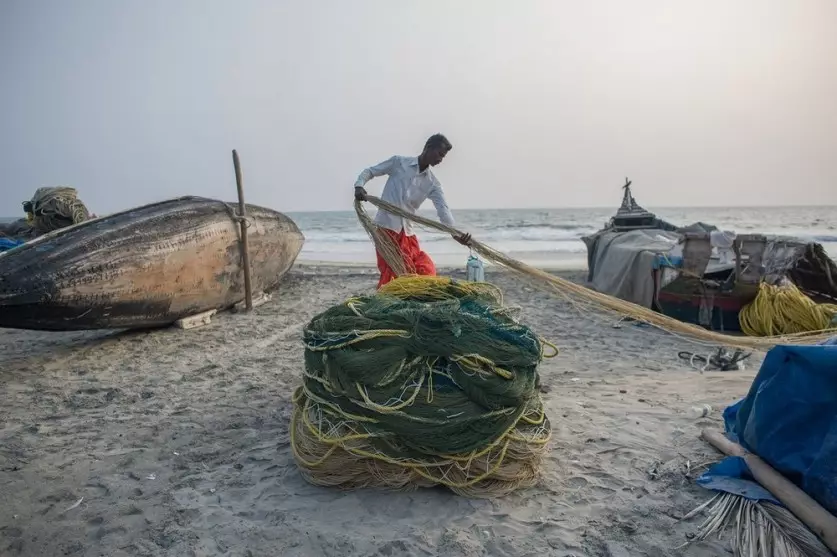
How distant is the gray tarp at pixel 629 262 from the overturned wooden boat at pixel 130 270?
5439mm

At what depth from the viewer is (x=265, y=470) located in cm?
289

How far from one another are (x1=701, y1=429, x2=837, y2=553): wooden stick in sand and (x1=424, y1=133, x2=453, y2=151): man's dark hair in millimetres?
3171

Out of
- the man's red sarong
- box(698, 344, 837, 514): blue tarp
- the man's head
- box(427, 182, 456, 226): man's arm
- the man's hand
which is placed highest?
the man's head

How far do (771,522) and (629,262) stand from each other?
Result: 6.00 meters

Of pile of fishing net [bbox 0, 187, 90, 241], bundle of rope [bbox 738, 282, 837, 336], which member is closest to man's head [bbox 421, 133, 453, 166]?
bundle of rope [bbox 738, 282, 837, 336]

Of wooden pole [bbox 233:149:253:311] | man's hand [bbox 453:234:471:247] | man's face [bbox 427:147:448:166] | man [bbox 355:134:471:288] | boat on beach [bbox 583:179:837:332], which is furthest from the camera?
wooden pole [bbox 233:149:253:311]

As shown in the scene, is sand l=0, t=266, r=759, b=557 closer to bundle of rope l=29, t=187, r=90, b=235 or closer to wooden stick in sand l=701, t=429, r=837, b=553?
wooden stick in sand l=701, t=429, r=837, b=553

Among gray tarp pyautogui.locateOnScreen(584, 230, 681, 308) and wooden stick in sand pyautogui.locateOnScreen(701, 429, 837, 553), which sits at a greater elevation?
gray tarp pyautogui.locateOnScreen(584, 230, 681, 308)

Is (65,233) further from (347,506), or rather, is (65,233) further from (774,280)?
(774,280)

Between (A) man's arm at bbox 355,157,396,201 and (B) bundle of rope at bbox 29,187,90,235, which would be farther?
(B) bundle of rope at bbox 29,187,90,235

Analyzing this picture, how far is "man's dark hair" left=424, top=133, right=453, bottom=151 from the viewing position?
184 inches

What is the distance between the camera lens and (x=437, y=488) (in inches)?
104

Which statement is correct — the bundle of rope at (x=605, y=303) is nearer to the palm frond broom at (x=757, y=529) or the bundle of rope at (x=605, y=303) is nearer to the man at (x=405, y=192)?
the man at (x=405, y=192)

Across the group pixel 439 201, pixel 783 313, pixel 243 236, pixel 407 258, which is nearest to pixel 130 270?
pixel 243 236
